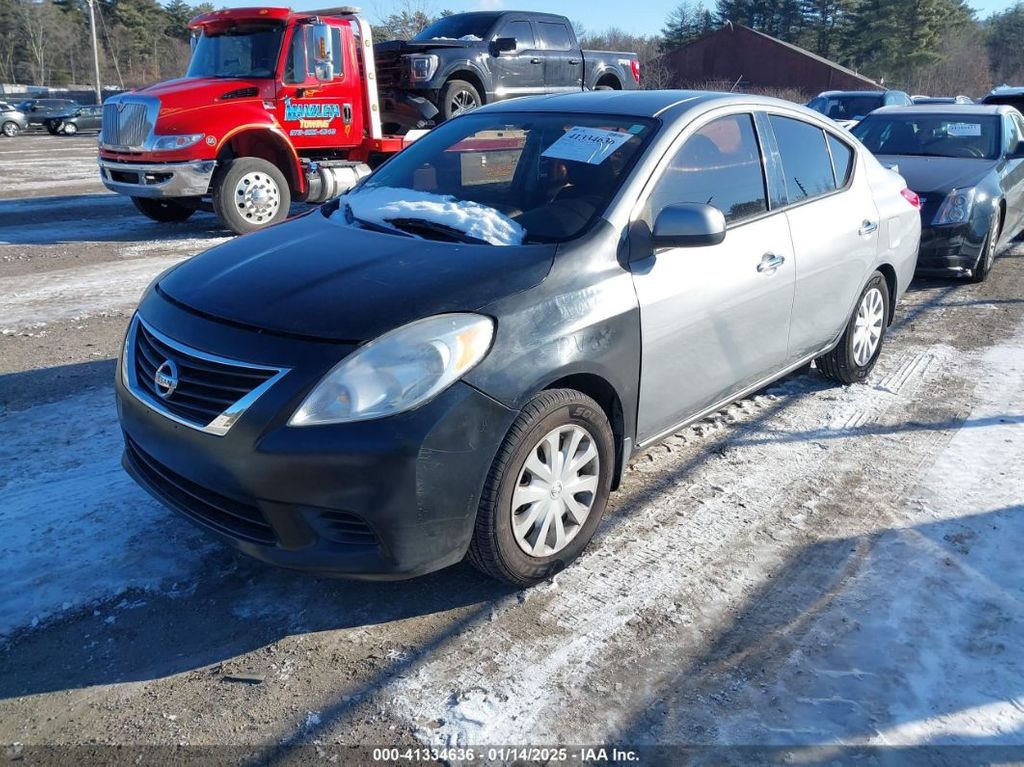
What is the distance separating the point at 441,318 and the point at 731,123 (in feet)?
6.76

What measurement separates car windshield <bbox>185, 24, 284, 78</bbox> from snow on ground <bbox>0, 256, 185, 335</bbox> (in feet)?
10.4

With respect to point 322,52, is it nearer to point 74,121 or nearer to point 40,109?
point 74,121

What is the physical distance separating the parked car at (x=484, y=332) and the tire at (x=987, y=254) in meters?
4.45

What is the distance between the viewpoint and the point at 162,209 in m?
11.4

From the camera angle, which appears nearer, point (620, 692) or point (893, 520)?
point (620, 692)

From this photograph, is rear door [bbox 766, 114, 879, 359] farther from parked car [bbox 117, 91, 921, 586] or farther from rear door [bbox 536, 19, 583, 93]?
rear door [bbox 536, 19, 583, 93]

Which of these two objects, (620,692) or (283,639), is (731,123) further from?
(283,639)

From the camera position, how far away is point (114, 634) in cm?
288

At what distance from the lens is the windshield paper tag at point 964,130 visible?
891 cm

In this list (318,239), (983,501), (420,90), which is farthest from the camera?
(420,90)

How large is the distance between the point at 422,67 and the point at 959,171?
764cm

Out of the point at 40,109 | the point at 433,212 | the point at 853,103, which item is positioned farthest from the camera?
the point at 40,109

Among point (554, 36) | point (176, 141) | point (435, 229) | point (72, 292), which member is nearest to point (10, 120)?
point (554, 36)

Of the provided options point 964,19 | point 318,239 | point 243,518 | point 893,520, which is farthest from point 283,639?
point 964,19
